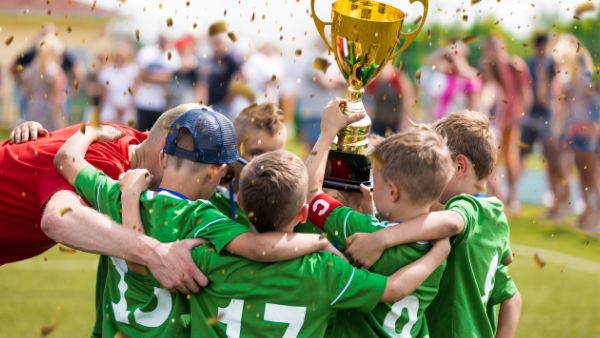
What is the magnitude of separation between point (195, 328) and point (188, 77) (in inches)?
442

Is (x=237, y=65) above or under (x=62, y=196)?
under

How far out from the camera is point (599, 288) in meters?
9.04

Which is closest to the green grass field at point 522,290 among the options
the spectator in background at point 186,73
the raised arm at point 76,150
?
the raised arm at point 76,150

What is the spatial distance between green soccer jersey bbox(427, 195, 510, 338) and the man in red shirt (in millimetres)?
1025

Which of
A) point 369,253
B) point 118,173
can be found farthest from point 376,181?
point 118,173

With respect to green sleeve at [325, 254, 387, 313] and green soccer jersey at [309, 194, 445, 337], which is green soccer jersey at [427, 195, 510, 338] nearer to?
green soccer jersey at [309, 194, 445, 337]

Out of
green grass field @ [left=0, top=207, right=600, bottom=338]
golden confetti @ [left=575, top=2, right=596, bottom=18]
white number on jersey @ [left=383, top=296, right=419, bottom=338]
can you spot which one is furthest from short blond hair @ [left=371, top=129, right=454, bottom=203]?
green grass field @ [left=0, top=207, right=600, bottom=338]

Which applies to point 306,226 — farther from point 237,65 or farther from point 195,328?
point 237,65

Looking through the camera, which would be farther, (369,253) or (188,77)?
(188,77)

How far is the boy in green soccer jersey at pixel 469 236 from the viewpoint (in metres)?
3.80

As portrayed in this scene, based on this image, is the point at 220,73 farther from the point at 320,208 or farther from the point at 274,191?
the point at 274,191

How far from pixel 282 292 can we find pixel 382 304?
416mm

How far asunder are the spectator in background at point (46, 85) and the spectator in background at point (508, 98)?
7215 mm

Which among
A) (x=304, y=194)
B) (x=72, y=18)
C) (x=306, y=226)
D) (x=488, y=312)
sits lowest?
(x=72, y=18)
